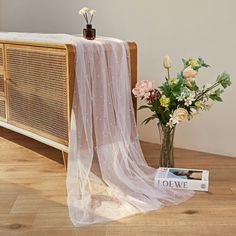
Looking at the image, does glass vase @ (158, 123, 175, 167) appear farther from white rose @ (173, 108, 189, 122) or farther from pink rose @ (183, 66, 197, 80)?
pink rose @ (183, 66, 197, 80)

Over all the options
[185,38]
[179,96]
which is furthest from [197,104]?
[185,38]

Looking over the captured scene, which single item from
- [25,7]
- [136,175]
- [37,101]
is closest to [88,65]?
[37,101]

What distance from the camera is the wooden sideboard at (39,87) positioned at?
2.25m

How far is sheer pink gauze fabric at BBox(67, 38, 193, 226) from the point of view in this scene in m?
2.02

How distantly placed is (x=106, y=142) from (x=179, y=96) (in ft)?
1.53

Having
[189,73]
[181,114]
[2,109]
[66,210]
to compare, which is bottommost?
[66,210]

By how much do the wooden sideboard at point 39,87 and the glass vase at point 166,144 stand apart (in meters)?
0.36

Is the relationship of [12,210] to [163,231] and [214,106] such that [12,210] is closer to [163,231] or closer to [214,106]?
[163,231]

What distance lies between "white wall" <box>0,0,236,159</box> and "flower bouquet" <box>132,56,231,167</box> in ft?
1.39

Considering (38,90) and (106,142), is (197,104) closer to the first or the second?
(106,142)

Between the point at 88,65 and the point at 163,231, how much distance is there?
96 centimetres

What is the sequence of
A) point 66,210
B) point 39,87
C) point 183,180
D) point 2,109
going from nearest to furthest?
point 66,210
point 183,180
point 39,87
point 2,109

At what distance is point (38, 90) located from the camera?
246cm

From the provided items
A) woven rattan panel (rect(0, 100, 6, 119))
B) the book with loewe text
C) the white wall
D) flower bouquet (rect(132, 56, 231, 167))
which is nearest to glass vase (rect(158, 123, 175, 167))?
flower bouquet (rect(132, 56, 231, 167))
